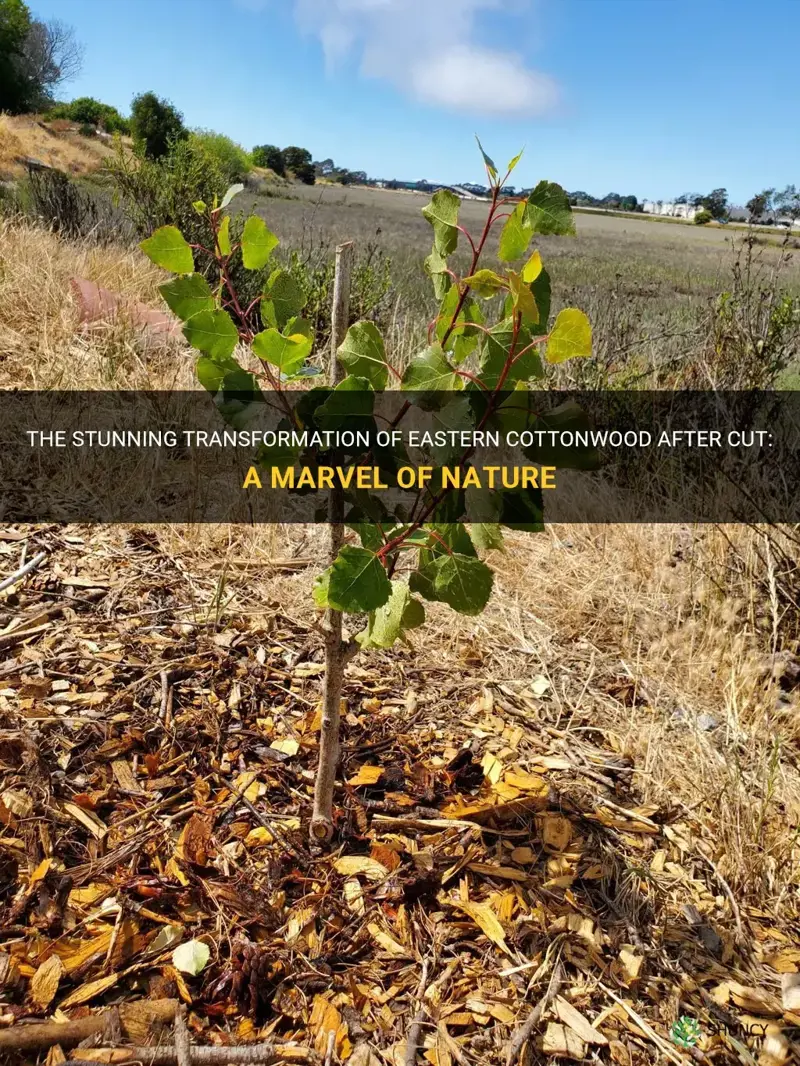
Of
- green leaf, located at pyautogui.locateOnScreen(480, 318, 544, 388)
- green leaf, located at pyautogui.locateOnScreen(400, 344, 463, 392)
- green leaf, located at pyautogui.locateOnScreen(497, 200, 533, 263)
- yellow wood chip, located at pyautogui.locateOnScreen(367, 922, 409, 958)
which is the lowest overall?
yellow wood chip, located at pyautogui.locateOnScreen(367, 922, 409, 958)

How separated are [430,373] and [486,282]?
0.38 feet

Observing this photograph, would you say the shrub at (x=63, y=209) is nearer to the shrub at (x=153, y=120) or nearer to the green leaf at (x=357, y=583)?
the green leaf at (x=357, y=583)

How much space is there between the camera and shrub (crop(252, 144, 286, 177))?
129ft

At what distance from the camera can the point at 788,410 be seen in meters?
3.66

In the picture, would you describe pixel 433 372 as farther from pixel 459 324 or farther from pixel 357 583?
pixel 357 583

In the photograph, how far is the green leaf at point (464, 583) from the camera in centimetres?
89

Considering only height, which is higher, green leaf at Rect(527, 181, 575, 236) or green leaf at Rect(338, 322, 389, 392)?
green leaf at Rect(527, 181, 575, 236)

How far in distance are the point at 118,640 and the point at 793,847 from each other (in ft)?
5.02

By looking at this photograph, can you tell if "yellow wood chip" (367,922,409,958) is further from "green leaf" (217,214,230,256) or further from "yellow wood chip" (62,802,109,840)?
"green leaf" (217,214,230,256)

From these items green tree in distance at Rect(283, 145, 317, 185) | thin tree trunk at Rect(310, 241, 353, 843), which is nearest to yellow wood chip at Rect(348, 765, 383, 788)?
thin tree trunk at Rect(310, 241, 353, 843)

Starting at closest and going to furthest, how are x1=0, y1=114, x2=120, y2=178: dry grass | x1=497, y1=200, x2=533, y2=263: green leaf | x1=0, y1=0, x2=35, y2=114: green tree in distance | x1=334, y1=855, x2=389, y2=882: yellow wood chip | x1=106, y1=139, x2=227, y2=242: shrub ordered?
x1=497, y1=200, x2=533, y2=263: green leaf < x1=334, y1=855, x2=389, y2=882: yellow wood chip < x1=106, y1=139, x2=227, y2=242: shrub < x1=0, y1=114, x2=120, y2=178: dry grass < x1=0, y1=0, x2=35, y2=114: green tree in distance

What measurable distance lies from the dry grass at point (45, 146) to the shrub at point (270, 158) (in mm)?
9549

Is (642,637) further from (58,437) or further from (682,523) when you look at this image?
(58,437)

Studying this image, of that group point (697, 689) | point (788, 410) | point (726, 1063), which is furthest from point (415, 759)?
point (788, 410)
